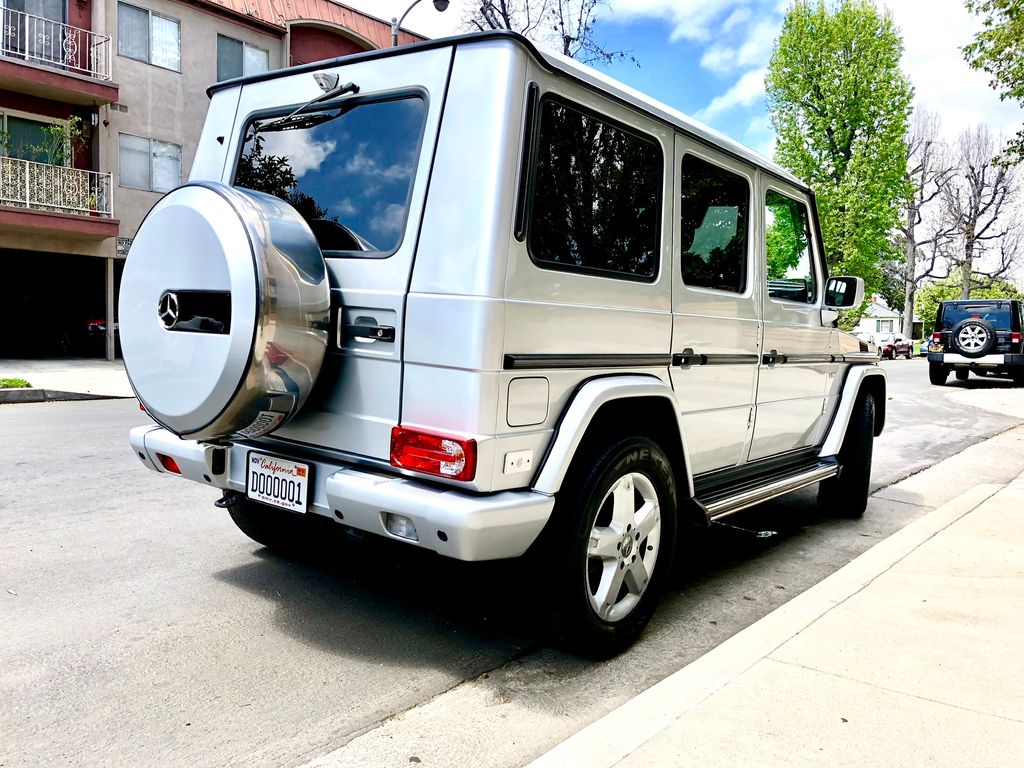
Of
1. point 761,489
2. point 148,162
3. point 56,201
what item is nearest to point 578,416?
point 761,489

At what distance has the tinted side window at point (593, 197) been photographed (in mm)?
3145

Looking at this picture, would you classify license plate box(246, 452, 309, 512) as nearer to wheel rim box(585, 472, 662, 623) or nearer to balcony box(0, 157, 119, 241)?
wheel rim box(585, 472, 662, 623)

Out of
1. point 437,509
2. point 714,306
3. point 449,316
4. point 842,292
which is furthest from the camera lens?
point 842,292

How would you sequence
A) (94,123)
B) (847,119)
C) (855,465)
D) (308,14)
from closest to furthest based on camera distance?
(855,465), (94,123), (308,14), (847,119)

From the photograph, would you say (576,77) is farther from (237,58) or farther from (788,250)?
(237,58)

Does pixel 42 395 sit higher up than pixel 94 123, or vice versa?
pixel 94 123

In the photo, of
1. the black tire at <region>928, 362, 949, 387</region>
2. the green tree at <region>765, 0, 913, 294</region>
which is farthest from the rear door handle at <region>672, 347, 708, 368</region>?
the green tree at <region>765, 0, 913, 294</region>

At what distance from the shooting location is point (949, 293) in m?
66.2

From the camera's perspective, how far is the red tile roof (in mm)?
21547

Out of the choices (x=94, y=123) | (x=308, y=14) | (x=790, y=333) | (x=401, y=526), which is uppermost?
(x=308, y=14)

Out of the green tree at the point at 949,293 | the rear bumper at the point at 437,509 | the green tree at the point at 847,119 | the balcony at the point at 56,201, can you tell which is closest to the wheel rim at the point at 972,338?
the green tree at the point at 847,119

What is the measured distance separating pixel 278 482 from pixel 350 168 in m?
1.31

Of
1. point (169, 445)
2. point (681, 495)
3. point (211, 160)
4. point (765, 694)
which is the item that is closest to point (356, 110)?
point (211, 160)

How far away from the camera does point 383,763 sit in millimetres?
2555
